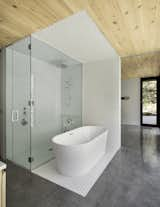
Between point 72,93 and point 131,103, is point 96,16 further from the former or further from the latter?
point 131,103

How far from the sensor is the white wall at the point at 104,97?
3.49m

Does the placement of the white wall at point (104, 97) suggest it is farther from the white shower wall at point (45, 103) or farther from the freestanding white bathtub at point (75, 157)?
the freestanding white bathtub at point (75, 157)

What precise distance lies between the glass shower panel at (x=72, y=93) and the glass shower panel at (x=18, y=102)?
4.83 feet

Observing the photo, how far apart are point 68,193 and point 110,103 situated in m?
2.45

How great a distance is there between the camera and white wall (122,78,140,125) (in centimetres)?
702

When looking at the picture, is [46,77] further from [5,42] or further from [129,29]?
[129,29]

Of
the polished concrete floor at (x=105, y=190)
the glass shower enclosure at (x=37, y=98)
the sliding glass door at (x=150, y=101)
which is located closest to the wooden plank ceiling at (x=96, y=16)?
the glass shower enclosure at (x=37, y=98)

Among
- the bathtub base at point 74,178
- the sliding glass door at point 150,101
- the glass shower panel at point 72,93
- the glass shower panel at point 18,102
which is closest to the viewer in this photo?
the bathtub base at point 74,178

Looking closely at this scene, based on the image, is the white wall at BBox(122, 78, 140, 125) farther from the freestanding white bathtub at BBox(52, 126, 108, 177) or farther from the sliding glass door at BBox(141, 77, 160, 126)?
the freestanding white bathtub at BBox(52, 126, 108, 177)

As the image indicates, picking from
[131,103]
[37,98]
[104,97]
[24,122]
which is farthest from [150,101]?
[24,122]

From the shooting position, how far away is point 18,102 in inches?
108

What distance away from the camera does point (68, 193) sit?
5.72 feet

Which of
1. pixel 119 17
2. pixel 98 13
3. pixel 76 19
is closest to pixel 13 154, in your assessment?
pixel 76 19

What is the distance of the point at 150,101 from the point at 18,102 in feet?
21.1
